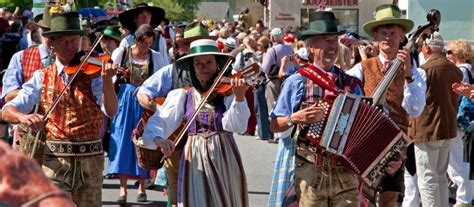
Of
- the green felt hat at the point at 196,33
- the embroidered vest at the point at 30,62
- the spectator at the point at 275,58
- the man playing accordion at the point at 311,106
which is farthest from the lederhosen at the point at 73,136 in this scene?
the spectator at the point at 275,58

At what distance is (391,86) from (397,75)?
0.71 feet

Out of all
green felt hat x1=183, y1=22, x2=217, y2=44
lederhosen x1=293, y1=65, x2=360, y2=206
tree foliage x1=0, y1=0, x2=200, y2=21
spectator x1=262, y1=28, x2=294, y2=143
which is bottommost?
tree foliage x1=0, y1=0, x2=200, y2=21

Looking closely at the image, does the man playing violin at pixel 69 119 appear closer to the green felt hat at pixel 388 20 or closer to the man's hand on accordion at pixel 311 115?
the man's hand on accordion at pixel 311 115

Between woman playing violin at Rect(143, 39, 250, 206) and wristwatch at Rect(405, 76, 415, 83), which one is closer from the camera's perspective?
→ woman playing violin at Rect(143, 39, 250, 206)

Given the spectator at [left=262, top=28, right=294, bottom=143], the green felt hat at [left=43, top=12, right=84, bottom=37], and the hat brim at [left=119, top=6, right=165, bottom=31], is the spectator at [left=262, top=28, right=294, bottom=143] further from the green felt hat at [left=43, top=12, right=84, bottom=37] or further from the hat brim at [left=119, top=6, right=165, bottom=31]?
the green felt hat at [left=43, top=12, right=84, bottom=37]

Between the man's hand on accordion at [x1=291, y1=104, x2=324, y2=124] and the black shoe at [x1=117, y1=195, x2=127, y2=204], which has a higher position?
the man's hand on accordion at [x1=291, y1=104, x2=324, y2=124]

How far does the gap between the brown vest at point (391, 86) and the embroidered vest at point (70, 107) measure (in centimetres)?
194

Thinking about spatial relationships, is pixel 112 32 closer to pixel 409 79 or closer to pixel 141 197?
pixel 141 197

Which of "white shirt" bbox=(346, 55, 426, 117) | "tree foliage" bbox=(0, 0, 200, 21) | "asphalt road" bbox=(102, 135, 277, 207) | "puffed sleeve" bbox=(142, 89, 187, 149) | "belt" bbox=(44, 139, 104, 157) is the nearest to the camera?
"puffed sleeve" bbox=(142, 89, 187, 149)

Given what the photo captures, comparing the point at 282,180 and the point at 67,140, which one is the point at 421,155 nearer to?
the point at 282,180

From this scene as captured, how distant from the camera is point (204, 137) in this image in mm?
6344

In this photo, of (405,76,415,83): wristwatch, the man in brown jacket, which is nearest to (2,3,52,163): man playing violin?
(405,76,415,83): wristwatch

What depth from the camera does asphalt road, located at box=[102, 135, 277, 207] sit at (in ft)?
34.8

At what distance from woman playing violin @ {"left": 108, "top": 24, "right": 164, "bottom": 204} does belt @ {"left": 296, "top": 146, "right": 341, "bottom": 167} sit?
4.22 meters
